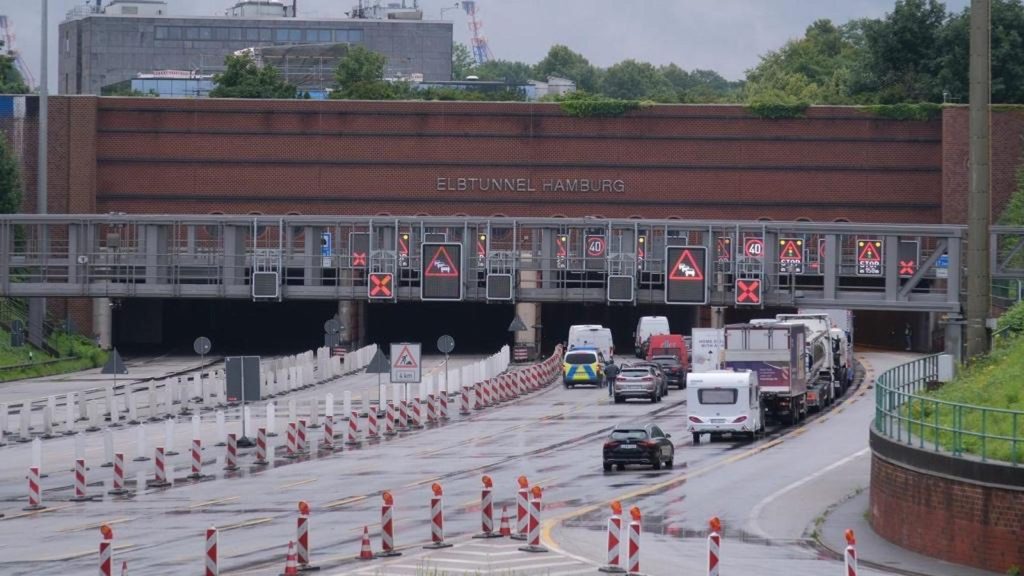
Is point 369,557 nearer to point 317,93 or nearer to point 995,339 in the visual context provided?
point 995,339

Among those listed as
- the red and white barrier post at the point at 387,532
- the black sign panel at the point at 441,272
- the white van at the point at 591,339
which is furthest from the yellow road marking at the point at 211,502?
the white van at the point at 591,339

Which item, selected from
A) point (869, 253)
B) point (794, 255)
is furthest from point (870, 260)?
point (794, 255)

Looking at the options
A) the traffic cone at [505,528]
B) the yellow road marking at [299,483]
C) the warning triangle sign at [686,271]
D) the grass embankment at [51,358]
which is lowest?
the yellow road marking at [299,483]

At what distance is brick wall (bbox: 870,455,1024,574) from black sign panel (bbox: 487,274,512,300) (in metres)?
29.6

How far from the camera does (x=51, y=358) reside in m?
81.9

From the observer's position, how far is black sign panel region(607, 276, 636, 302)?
60487 mm

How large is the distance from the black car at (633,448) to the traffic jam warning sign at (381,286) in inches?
718

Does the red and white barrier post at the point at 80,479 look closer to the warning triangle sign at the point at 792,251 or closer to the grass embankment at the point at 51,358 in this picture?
the warning triangle sign at the point at 792,251

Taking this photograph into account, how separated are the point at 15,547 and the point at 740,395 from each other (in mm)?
27130

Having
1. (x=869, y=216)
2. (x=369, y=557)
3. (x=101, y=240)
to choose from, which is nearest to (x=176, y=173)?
(x=101, y=240)

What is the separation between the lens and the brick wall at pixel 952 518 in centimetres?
2698

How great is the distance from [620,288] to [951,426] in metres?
30.7

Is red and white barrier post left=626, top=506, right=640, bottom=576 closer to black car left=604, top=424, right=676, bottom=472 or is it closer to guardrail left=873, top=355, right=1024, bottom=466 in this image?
guardrail left=873, top=355, right=1024, bottom=466

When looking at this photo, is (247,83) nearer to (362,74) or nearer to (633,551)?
(362,74)
